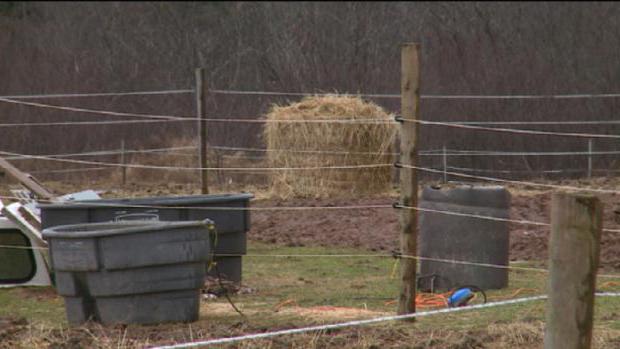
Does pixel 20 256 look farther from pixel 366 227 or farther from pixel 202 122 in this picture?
pixel 366 227

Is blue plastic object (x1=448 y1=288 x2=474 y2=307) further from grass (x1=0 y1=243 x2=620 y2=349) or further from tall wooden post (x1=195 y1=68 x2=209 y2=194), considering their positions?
tall wooden post (x1=195 y1=68 x2=209 y2=194)

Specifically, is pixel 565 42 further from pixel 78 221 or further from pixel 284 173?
pixel 78 221

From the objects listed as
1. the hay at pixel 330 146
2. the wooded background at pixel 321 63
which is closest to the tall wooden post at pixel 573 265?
the hay at pixel 330 146

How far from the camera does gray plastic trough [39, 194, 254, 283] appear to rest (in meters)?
9.70

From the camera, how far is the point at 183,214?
998 cm

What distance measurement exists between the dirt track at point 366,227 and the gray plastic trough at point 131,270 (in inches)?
205

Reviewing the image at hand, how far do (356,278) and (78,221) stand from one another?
275 cm

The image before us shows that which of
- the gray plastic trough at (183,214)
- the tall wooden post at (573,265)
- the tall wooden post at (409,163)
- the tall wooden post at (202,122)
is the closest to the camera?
the tall wooden post at (573,265)

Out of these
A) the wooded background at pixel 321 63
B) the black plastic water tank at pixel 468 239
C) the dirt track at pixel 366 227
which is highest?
the wooded background at pixel 321 63

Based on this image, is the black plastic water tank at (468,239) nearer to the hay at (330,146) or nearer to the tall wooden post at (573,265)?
the tall wooden post at (573,265)

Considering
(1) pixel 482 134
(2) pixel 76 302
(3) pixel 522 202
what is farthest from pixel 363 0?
(2) pixel 76 302

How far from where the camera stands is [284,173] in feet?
59.9

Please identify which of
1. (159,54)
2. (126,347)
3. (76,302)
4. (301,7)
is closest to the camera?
(126,347)

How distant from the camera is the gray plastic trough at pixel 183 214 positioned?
31.8 ft
